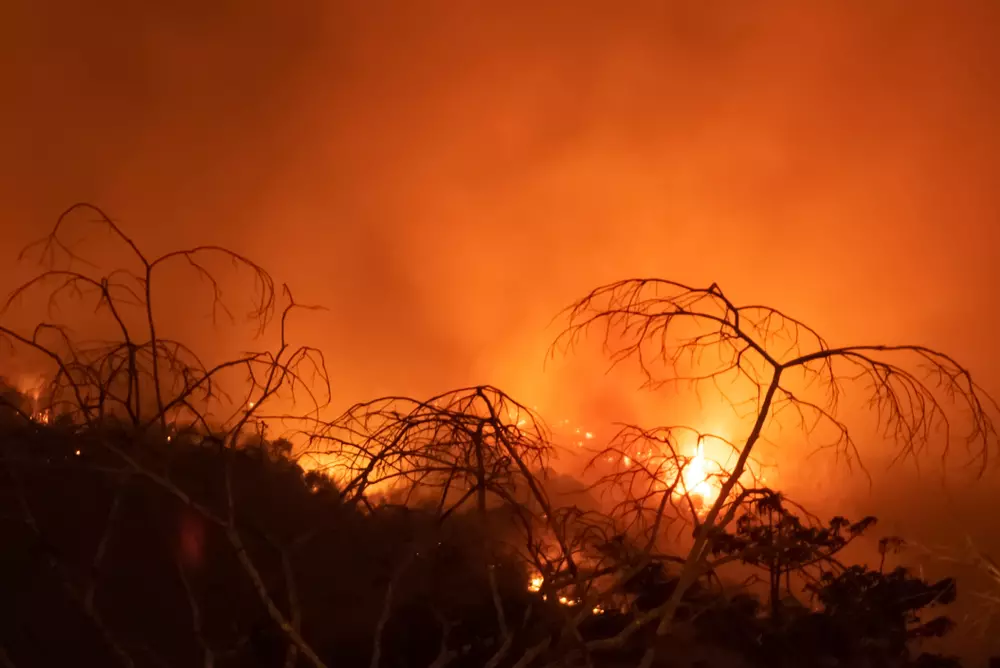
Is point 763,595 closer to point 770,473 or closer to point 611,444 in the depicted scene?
point 770,473

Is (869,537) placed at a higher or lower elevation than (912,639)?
higher

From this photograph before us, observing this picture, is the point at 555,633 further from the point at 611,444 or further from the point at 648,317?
the point at 648,317

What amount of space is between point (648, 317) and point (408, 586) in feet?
12.0

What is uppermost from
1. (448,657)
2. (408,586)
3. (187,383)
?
(187,383)

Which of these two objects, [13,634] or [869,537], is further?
[869,537]

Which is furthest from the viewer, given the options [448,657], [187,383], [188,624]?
[188,624]

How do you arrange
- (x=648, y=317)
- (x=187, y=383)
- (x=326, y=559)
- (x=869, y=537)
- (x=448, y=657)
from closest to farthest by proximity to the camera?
(x=648, y=317) < (x=187, y=383) < (x=448, y=657) < (x=326, y=559) < (x=869, y=537)

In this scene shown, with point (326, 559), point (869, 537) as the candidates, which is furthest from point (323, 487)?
point (869, 537)

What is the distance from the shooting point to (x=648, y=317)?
3613mm

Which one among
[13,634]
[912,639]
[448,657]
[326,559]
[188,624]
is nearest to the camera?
[13,634]

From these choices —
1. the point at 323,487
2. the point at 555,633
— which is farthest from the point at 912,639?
the point at 323,487

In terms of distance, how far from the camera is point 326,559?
6.71 metres

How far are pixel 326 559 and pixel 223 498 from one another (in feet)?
3.65

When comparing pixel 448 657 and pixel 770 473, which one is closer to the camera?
pixel 448 657
